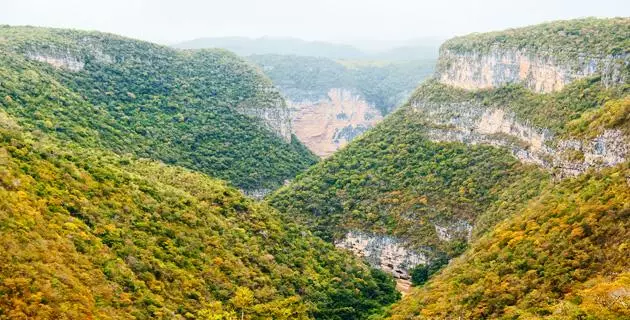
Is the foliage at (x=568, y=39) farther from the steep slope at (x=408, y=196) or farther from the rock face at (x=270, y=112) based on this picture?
the rock face at (x=270, y=112)

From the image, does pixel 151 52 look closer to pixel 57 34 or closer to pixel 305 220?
pixel 57 34

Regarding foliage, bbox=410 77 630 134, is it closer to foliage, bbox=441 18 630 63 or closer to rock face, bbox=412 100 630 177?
rock face, bbox=412 100 630 177

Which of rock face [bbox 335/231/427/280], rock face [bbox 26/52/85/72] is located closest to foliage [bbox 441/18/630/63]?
rock face [bbox 335/231/427/280]

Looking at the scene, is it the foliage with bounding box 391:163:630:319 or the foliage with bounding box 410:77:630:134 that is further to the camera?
the foliage with bounding box 410:77:630:134

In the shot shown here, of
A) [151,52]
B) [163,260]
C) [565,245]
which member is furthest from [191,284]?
[151,52]

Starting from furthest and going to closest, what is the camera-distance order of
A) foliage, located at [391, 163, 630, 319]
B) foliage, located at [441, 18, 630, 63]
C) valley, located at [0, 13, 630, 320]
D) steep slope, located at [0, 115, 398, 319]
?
foliage, located at [441, 18, 630, 63]
valley, located at [0, 13, 630, 320]
foliage, located at [391, 163, 630, 319]
steep slope, located at [0, 115, 398, 319]
